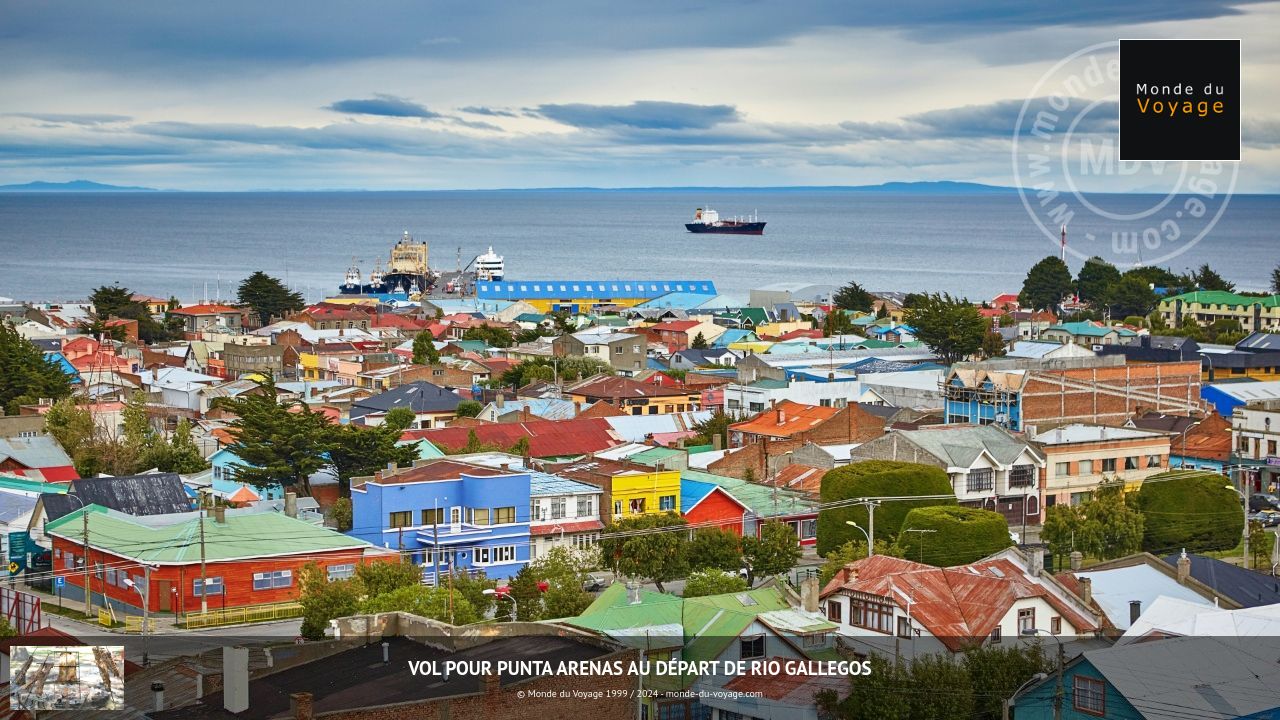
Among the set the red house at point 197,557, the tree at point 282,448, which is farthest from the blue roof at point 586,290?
the red house at point 197,557

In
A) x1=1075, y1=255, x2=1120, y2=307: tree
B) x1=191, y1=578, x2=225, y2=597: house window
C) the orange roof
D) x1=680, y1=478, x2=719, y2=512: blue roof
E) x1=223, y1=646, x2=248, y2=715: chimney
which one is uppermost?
x1=1075, y1=255, x2=1120, y2=307: tree

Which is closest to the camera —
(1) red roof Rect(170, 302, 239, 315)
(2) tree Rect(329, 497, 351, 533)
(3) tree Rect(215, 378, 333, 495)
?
(2) tree Rect(329, 497, 351, 533)

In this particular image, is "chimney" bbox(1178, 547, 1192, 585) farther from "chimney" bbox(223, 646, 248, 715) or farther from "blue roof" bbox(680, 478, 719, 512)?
"chimney" bbox(223, 646, 248, 715)

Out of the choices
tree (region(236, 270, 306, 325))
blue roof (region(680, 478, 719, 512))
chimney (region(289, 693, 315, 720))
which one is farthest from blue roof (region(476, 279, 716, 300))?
chimney (region(289, 693, 315, 720))

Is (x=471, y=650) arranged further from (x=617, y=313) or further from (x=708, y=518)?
(x=617, y=313)

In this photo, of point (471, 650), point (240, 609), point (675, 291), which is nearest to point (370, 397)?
point (240, 609)

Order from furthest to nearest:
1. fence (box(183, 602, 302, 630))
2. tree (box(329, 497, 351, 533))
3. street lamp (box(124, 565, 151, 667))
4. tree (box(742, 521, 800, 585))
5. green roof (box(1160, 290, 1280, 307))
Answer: green roof (box(1160, 290, 1280, 307)) → tree (box(329, 497, 351, 533)) → tree (box(742, 521, 800, 585)) → fence (box(183, 602, 302, 630)) → street lamp (box(124, 565, 151, 667))
